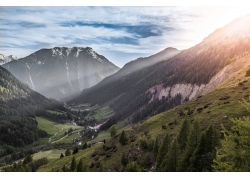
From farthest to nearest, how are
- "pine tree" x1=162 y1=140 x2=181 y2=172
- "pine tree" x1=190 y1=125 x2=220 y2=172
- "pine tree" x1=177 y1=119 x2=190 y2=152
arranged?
"pine tree" x1=177 y1=119 x2=190 y2=152 → "pine tree" x1=162 y1=140 x2=181 y2=172 → "pine tree" x1=190 y1=125 x2=220 y2=172

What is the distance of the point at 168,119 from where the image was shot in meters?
87.9

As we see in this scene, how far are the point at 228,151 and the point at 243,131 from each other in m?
2.66

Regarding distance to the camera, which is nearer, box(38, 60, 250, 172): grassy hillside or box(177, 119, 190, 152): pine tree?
box(177, 119, 190, 152): pine tree

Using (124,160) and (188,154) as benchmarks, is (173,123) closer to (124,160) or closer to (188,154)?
(124,160)

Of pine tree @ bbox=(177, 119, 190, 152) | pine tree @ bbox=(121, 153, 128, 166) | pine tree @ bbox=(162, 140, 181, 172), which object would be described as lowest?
pine tree @ bbox=(121, 153, 128, 166)

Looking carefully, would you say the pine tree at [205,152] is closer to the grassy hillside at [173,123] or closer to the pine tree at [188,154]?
the pine tree at [188,154]

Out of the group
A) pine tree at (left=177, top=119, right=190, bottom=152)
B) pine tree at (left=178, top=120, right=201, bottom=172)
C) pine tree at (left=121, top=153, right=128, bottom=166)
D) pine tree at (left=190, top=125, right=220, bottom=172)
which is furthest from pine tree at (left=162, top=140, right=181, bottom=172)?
pine tree at (left=121, top=153, right=128, bottom=166)

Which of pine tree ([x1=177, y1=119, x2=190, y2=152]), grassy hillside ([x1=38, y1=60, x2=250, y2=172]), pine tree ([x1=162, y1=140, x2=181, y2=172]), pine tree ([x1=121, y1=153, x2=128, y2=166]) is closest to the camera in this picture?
pine tree ([x1=162, y1=140, x2=181, y2=172])

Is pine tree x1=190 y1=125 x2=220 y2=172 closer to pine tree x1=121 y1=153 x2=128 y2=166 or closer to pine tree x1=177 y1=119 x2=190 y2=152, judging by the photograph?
pine tree x1=177 y1=119 x2=190 y2=152

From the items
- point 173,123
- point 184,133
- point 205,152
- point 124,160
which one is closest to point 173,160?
point 205,152

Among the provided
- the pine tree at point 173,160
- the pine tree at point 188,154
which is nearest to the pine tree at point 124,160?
the pine tree at point 173,160

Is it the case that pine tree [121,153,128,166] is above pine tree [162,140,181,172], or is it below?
below

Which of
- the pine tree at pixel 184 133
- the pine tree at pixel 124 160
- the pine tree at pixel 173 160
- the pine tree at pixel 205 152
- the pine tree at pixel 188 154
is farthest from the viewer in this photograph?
the pine tree at pixel 124 160
